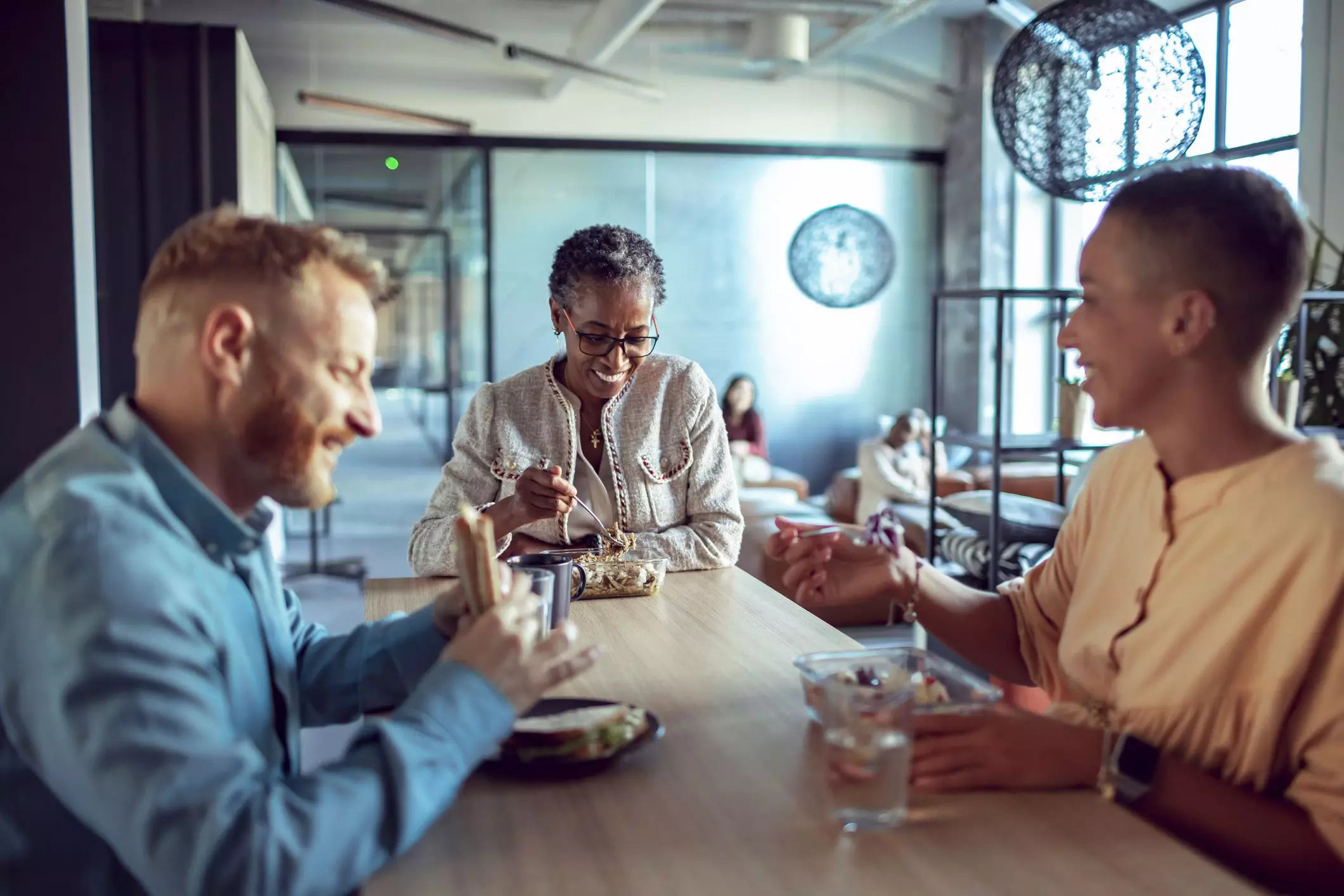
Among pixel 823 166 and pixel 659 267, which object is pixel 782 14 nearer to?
pixel 823 166

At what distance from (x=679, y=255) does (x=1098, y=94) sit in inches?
160

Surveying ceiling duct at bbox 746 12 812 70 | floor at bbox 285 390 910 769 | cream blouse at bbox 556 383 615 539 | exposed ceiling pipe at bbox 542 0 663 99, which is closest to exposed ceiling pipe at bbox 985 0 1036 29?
exposed ceiling pipe at bbox 542 0 663 99

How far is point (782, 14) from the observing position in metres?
7.62

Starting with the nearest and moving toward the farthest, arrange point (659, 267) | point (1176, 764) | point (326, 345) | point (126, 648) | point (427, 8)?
point (126, 648) < point (326, 345) < point (1176, 764) < point (659, 267) < point (427, 8)

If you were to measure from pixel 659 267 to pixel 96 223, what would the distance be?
409 cm

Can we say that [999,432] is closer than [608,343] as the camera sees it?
No

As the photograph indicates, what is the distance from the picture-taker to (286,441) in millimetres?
1083

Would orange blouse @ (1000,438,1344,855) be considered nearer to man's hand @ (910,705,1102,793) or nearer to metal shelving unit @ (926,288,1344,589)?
man's hand @ (910,705,1102,793)

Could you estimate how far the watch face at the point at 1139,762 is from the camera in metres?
1.19

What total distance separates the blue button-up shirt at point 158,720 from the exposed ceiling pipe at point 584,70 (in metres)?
5.64

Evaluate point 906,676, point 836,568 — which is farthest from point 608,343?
point 906,676

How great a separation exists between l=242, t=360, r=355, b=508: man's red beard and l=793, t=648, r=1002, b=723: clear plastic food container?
0.55 meters

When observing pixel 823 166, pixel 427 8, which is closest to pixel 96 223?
pixel 427 8

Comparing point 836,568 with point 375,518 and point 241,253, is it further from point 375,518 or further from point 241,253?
point 375,518
